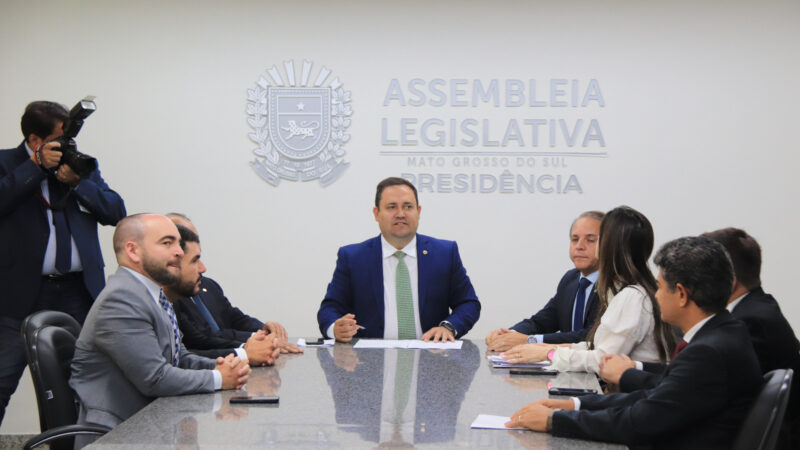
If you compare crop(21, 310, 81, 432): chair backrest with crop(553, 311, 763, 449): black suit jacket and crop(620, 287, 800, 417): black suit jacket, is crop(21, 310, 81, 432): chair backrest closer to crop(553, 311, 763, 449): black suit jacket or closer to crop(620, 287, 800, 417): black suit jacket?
crop(553, 311, 763, 449): black suit jacket

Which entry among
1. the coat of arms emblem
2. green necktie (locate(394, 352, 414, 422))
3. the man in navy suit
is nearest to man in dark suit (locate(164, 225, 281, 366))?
green necktie (locate(394, 352, 414, 422))

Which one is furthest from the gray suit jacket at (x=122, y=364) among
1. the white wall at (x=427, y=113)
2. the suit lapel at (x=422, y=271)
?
the white wall at (x=427, y=113)

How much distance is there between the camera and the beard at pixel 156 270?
3094mm

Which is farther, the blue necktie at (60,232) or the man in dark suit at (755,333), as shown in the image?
the blue necktie at (60,232)

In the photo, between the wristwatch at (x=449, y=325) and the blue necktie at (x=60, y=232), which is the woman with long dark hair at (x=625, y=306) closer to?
the wristwatch at (x=449, y=325)

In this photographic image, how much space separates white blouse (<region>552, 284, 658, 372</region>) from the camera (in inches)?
127

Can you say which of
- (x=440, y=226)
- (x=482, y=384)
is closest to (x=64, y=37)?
(x=440, y=226)

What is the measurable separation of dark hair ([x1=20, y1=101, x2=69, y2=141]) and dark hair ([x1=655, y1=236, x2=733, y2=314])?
330 centimetres

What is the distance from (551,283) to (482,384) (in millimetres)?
2899

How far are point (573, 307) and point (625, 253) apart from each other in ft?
3.59

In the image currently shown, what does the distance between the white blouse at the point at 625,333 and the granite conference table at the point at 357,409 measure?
0.08 meters

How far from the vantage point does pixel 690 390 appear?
2373 millimetres

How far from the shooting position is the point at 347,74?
5.92 m

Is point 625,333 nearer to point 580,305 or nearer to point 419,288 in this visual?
point 580,305
